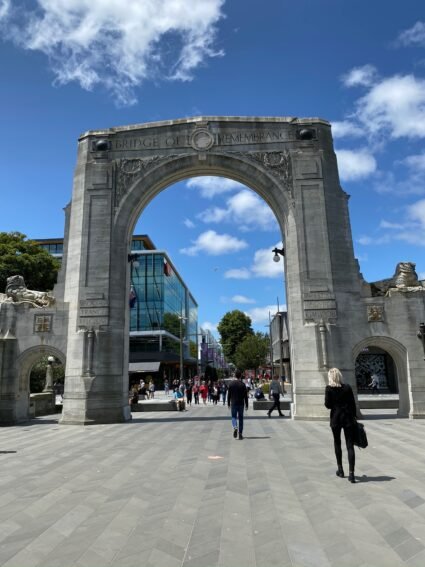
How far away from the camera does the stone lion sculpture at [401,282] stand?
17.9 metres

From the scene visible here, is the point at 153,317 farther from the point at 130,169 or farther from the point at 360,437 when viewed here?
the point at 360,437

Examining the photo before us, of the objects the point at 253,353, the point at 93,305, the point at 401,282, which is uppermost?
the point at 401,282

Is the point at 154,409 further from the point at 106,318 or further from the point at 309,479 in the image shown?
the point at 309,479

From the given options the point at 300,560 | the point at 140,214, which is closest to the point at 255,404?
the point at 140,214

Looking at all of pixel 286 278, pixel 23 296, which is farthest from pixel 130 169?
pixel 286 278

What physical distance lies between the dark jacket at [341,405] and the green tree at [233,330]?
219 feet

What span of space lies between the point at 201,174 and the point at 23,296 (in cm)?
1036

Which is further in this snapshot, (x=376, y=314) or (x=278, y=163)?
(x=278, y=163)

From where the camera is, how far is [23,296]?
18.7 meters

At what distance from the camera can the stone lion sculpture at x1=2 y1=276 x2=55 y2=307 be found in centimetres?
1861

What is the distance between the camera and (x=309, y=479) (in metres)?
6.82

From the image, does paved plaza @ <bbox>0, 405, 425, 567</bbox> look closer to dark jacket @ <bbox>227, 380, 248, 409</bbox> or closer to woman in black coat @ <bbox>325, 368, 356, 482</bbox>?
woman in black coat @ <bbox>325, 368, 356, 482</bbox>

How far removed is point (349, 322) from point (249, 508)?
1351 centimetres

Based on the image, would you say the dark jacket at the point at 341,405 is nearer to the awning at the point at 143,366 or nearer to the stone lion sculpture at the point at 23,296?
the stone lion sculpture at the point at 23,296
